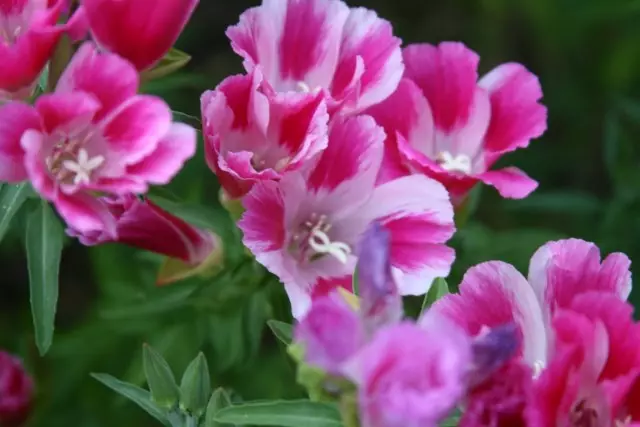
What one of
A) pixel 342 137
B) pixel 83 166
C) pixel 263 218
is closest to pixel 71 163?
pixel 83 166

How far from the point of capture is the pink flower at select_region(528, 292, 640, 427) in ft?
3.55

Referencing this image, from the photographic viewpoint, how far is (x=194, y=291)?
1.77m

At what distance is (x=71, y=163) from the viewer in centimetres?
131

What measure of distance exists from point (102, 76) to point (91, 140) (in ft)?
0.32

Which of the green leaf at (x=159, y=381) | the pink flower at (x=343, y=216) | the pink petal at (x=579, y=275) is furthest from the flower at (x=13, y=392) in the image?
the pink petal at (x=579, y=275)

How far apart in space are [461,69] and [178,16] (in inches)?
18.2

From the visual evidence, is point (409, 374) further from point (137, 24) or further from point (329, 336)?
point (137, 24)

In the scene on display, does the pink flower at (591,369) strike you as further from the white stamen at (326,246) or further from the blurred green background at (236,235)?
the blurred green background at (236,235)

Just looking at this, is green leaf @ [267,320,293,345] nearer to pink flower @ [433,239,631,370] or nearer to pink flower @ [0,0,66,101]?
pink flower @ [433,239,631,370]

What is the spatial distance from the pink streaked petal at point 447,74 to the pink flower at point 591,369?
528mm

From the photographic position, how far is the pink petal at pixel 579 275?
1258mm

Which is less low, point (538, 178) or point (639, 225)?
point (639, 225)

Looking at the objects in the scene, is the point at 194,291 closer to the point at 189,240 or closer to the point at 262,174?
the point at 189,240

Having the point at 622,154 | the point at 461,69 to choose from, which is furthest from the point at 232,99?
the point at 622,154
